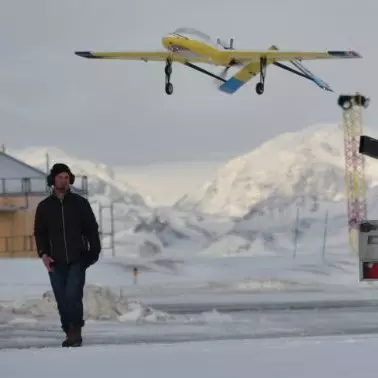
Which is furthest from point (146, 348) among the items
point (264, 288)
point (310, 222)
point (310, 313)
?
point (310, 222)

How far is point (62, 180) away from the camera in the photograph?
9367 millimetres

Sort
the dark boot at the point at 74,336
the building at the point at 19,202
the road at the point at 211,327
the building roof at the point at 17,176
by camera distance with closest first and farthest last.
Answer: the dark boot at the point at 74,336 < the road at the point at 211,327 < the building at the point at 19,202 < the building roof at the point at 17,176

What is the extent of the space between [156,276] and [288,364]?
3367 cm

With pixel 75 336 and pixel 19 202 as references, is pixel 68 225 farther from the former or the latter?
pixel 19 202

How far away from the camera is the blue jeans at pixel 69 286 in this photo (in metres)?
9.55

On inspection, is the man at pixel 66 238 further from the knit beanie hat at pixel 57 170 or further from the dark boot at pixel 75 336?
the dark boot at pixel 75 336

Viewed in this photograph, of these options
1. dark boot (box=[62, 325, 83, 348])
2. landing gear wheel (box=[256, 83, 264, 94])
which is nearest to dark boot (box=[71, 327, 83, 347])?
dark boot (box=[62, 325, 83, 348])

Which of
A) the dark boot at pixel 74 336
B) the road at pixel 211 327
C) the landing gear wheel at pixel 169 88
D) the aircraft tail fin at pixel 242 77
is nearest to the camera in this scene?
the dark boot at pixel 74 336

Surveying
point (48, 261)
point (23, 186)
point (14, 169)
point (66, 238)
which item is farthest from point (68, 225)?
point (14, 169)

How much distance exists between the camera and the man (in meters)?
9.49

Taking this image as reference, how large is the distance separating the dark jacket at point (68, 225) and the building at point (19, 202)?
130ft

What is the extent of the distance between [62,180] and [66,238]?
0.49 metres

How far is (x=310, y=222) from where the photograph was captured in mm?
114375

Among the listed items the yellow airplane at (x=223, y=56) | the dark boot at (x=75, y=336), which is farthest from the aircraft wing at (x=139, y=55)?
the dark boot at (x=75, y=336)
